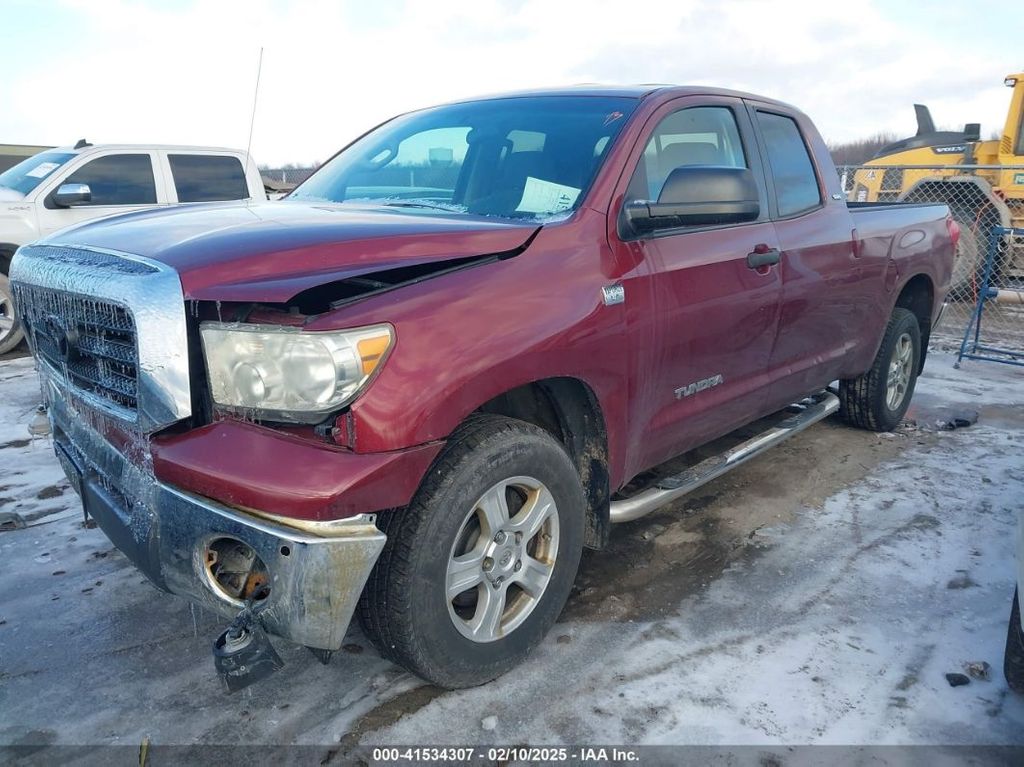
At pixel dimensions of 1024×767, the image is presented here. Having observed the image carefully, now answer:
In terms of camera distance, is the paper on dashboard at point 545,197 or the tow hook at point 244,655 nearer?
the tow hook at point 244,655

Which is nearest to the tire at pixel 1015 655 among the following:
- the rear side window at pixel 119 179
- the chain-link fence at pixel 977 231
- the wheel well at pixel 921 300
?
the wheel well at pixel 921 300

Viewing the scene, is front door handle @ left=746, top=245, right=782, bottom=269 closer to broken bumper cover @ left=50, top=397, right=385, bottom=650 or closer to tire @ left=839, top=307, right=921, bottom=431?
tire @ left=839, top=307, right=921, bottom=431

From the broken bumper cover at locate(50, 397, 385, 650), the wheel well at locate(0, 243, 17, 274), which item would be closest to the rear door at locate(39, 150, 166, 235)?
the wheel well at locate(0, 243, 17, 274)

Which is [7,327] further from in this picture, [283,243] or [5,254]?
[283,243]

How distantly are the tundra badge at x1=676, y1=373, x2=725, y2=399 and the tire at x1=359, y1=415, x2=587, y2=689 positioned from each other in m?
0.67

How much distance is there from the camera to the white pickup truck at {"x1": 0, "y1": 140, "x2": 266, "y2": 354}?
24.4ft

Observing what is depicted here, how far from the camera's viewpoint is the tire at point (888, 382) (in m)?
4.84

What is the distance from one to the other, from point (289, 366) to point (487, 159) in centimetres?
151

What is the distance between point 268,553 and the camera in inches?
76.3

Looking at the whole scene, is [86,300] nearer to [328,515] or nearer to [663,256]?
[328,515]

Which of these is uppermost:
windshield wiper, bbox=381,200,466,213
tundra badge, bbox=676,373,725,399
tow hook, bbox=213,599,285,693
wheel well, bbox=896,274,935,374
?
windshield wiper, bbox=381,200,466,213

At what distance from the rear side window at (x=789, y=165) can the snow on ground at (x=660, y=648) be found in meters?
1.53

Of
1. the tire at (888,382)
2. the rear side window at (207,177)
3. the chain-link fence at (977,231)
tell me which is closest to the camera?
the tire at (888,382)

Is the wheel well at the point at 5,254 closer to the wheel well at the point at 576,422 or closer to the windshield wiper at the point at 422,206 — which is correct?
the windshield wiper at the point at 422,206
